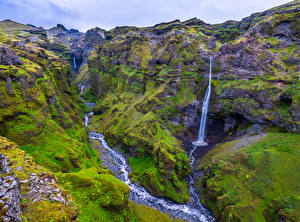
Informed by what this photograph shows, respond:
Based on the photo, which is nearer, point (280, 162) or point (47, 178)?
point (47, 178)

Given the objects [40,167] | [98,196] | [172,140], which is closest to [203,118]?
[172,140]

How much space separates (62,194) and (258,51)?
6798 centimetres

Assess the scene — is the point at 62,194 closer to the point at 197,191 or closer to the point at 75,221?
the point at 75,221

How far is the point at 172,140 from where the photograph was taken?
55.2m

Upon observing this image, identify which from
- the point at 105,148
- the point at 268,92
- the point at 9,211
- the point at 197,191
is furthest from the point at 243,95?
the point at 9,211

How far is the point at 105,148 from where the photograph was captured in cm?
5972

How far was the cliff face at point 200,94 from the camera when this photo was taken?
43094 millimetres

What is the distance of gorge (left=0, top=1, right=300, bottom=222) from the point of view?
17703 mm

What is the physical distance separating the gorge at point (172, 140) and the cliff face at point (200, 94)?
38 centimetres

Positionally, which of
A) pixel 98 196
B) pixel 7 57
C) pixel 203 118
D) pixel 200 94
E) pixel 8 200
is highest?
pixel 7 57

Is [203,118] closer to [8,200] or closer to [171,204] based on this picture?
[171,204]

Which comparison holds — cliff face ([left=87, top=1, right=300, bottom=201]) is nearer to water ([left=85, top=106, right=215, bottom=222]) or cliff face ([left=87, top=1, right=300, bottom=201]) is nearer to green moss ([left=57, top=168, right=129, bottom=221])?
water ([left=85, top=106, right=215, bottom=222])

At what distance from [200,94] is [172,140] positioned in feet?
81.4

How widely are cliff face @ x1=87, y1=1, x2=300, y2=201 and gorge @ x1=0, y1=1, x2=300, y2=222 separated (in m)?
0.38
